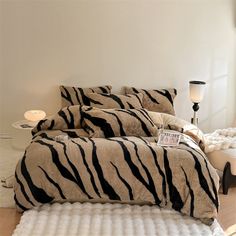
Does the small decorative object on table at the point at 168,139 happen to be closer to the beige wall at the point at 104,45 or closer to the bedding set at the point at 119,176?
the bedding set at the point at 119,176

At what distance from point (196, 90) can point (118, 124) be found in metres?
1.36

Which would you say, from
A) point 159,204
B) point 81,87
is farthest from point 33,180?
point 81,87

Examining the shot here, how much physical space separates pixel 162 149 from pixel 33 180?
98 cm

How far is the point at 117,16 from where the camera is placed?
4.66 m

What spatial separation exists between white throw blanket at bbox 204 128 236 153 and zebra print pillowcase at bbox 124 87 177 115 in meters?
0.58

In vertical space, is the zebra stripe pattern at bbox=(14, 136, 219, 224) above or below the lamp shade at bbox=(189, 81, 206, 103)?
below

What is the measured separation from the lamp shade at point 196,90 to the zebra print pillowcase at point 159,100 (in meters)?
0.22

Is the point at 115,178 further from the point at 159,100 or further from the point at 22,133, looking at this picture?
the point at 22,133

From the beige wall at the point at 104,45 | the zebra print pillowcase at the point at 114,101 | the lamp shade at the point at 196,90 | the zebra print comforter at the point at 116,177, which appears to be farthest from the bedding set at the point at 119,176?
the beige wall at the point at 104,45

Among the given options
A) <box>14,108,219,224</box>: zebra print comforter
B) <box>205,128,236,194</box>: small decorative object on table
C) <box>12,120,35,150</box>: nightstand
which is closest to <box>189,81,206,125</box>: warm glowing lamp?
<box>205,128,236,194</box>: small decorative object on table

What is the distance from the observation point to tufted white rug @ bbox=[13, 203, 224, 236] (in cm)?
263

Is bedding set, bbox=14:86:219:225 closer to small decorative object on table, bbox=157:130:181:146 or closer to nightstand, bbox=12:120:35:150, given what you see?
small decorative object on table, bbox=157:130:181:146

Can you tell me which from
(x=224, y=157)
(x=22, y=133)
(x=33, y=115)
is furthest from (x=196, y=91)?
(x=22, y=133)

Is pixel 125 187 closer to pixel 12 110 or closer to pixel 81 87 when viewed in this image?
pixel 81 87
